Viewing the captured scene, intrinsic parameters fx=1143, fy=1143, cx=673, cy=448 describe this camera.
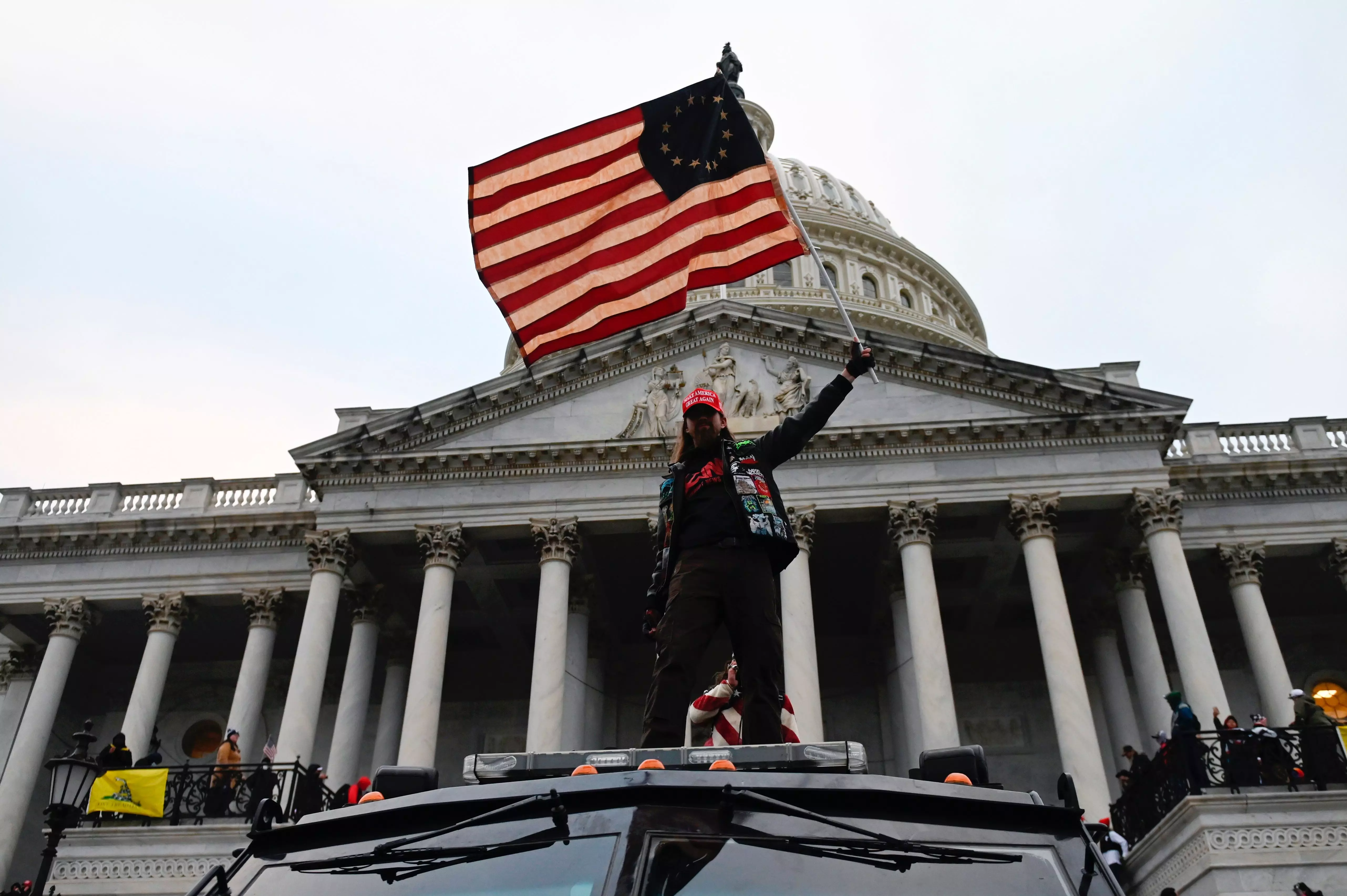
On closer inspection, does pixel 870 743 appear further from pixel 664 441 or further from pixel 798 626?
pixel 664 441

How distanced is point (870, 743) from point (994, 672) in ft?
14.2

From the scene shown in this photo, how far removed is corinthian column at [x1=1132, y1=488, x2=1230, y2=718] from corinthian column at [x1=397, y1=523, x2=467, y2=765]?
650 inches

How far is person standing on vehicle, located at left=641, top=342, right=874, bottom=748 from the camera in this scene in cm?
560

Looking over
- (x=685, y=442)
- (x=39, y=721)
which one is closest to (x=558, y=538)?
(x=39, y=721)

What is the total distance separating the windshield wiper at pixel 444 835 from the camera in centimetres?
348

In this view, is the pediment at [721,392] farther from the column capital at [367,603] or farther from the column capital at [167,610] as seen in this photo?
the column capital at [167,610]

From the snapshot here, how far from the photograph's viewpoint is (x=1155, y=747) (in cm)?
2892

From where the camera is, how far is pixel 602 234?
12.6m

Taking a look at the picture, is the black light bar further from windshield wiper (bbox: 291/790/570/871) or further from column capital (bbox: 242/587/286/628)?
column capital (bbox: 242/587/286/628)

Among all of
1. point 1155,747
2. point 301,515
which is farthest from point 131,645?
point 1155,747

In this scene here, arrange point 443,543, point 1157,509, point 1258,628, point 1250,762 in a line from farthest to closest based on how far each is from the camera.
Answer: point 1258,628
point 443,543
point 1157,509
point 1250,762

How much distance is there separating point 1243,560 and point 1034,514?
6.72m

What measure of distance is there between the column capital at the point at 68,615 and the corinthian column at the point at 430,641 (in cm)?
1076

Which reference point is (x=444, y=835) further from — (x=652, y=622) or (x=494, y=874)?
(x=652, y=622)
